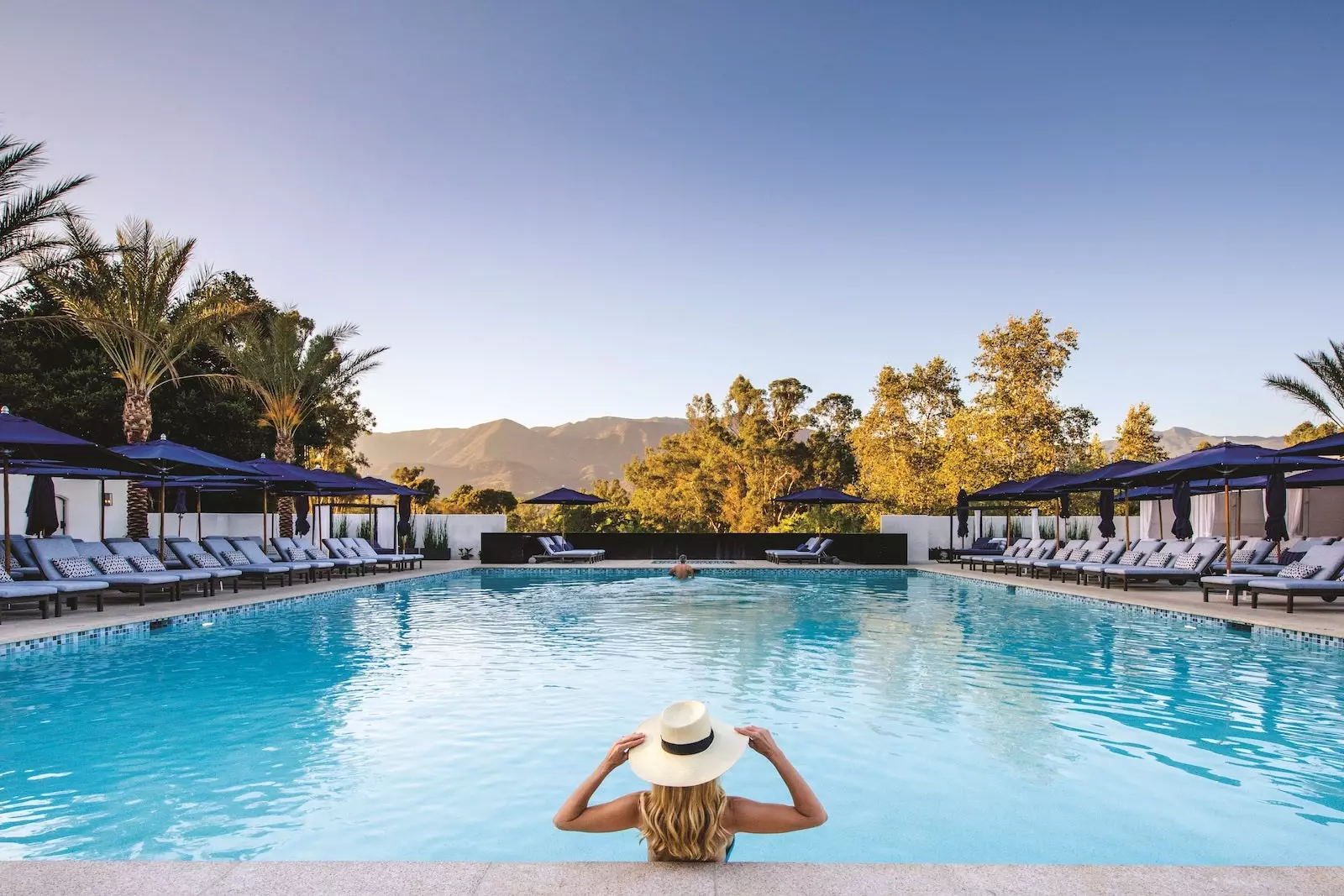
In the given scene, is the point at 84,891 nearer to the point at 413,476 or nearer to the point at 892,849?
the point at 892,849

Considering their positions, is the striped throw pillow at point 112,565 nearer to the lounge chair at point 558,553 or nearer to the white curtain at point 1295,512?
the lounge chair at point 558,553

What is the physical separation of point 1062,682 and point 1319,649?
12.1ft

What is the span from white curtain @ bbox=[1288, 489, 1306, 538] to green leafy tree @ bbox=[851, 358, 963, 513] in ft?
43.4

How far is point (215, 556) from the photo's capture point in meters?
14.5

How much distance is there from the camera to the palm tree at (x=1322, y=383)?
20.2 m

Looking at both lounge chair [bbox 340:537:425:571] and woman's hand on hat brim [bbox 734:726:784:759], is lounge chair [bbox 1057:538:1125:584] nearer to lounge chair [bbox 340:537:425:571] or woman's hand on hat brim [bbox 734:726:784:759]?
lounge chair [bbox 340:537:425:571]

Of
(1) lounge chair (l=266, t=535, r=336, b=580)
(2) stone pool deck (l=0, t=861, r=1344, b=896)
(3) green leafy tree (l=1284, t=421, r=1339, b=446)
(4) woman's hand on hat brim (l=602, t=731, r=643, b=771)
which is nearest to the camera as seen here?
(4) woman's hand on hat brim (l=602, t=731, r=643, b=771)

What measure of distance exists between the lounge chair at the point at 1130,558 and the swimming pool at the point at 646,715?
15.6 feet

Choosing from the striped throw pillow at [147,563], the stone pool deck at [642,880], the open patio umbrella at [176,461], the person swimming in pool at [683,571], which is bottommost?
the person swimming in pool at [683,571]

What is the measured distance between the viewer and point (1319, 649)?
8.98 meters

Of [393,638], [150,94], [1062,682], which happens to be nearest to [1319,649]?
[1062,682]

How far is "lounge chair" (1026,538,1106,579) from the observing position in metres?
17.2

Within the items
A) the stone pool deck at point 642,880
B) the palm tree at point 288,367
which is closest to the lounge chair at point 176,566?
the palm tree at point 288,367

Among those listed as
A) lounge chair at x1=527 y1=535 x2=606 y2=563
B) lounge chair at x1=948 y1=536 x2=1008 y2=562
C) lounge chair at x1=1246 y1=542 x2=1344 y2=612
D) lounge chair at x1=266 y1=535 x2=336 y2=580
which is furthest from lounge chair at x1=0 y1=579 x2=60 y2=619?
lounge chair at x1=948 y1=536 x2=1008 y2=562
